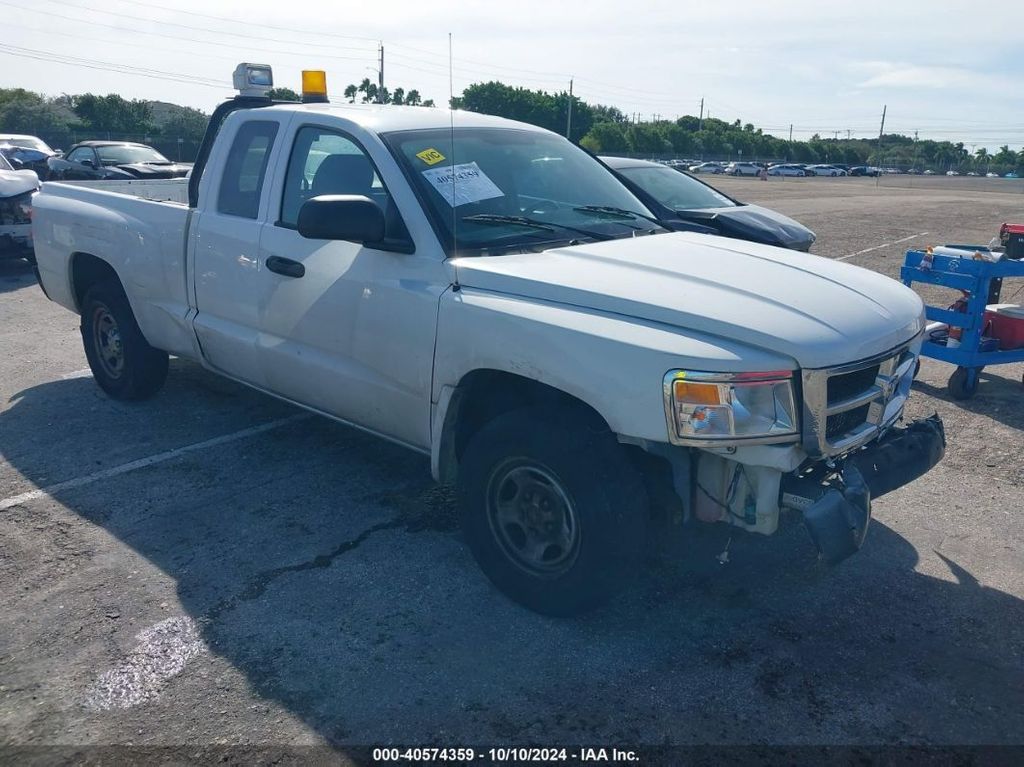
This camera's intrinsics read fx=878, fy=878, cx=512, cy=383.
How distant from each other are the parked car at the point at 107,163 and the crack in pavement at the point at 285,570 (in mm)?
15431

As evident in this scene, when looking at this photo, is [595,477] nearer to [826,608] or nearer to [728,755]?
[728,755]

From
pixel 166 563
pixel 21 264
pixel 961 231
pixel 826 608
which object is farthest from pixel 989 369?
pixel 961 231

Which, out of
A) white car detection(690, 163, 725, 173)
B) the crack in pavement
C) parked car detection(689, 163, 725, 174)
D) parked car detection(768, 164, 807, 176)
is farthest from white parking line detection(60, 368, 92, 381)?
parked car detection(768, 164, 807, 176)

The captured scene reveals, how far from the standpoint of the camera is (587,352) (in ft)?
10.2

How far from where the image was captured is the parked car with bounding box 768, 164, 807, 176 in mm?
74550

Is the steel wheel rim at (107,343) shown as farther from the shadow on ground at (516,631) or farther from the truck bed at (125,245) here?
the shadow on ground at (516,631)

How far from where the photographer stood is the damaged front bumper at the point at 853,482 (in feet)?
9.87

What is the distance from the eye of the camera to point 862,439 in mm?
3293

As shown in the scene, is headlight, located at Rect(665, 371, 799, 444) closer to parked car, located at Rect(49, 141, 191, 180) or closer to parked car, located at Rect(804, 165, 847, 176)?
parked car, located at Rect(49, 141, 191, 180)

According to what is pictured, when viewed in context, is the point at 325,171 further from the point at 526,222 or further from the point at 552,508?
the point at 552,508

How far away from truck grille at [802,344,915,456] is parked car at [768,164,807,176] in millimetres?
74536

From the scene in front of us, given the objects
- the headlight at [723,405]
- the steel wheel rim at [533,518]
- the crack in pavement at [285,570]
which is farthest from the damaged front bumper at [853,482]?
the crack in pavement at [285,570]

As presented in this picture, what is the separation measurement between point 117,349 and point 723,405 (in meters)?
4.56

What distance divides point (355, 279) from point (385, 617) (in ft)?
4.92
